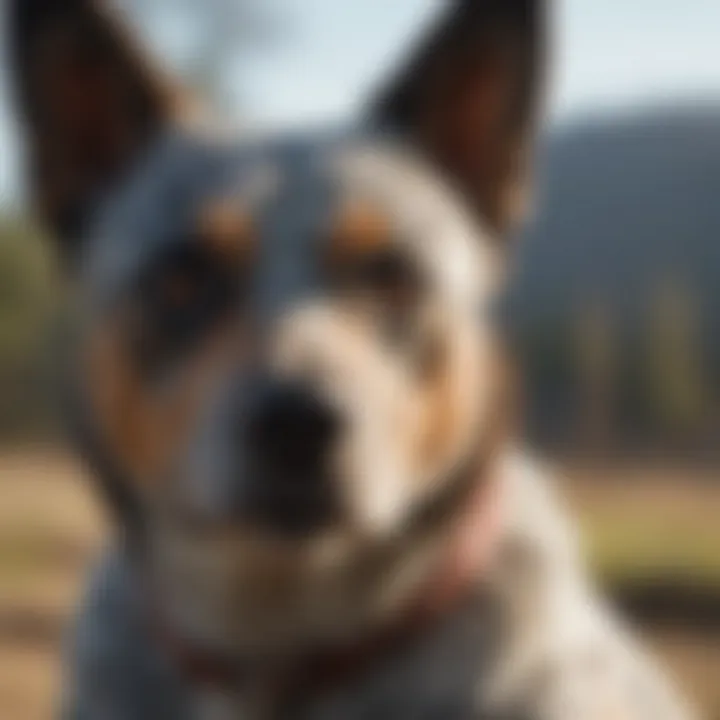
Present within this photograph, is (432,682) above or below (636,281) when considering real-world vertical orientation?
below

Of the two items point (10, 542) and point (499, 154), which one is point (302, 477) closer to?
point (499, 154)

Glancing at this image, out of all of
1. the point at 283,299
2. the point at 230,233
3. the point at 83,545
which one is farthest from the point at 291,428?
the point at 83,545

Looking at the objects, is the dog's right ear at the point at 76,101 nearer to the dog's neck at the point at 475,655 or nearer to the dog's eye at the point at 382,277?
the dog's eye at the point at 382,277

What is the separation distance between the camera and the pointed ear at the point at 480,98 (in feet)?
11.9

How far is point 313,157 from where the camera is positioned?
11.7 feet

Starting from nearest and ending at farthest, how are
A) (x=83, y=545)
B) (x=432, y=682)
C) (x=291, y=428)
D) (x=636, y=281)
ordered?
(x=291, y=428) → (x=432, y=682) → (x=83, y=545) → (x=636, y=281)

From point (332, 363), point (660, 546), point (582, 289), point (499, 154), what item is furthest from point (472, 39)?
point (582, 289)

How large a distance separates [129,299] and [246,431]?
0.34 meters

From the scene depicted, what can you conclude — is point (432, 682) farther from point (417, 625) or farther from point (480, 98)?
point (480, 98)

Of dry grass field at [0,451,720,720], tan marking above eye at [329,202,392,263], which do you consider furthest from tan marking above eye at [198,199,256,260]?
dry grass field at [0,451,720,720]

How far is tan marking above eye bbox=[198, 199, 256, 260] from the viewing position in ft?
11.3

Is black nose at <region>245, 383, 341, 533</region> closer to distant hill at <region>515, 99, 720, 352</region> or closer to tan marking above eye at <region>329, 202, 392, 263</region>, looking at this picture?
tan marking above eye at <region>329, 202, 392, 263</region>

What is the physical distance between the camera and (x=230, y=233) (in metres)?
3.46

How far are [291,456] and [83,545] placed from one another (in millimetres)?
9516
